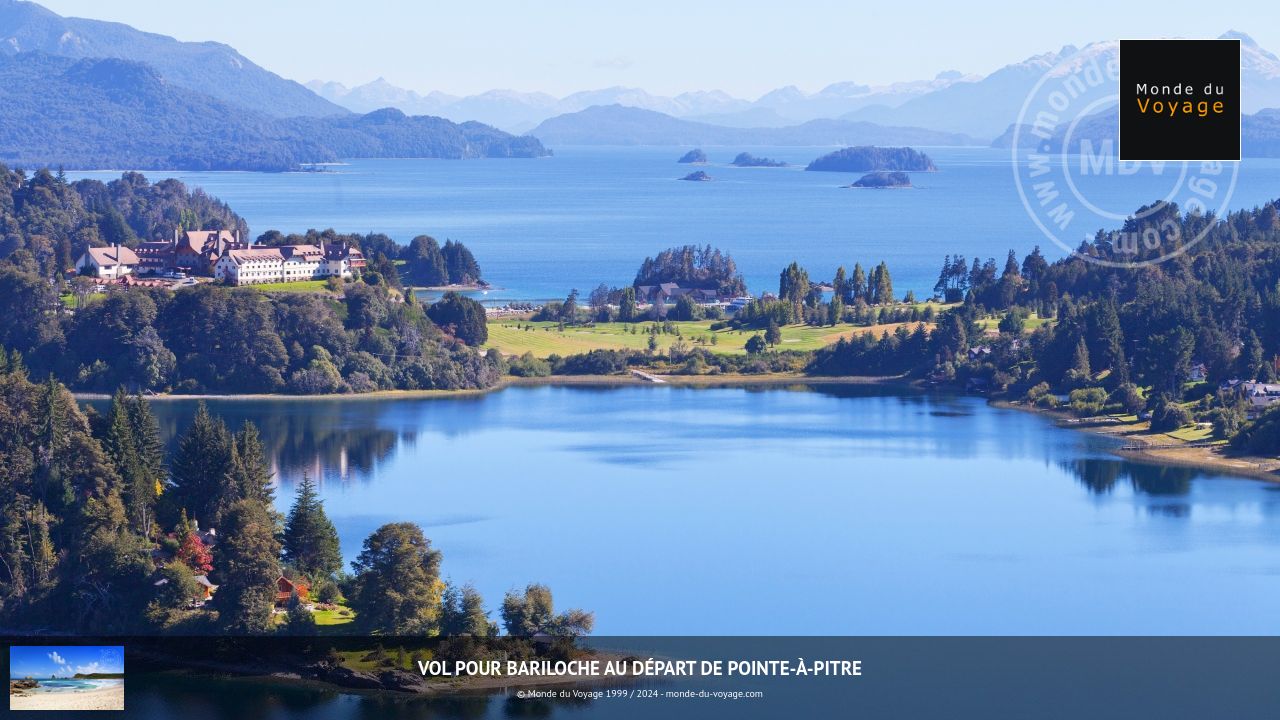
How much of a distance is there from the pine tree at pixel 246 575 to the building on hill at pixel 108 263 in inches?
1477

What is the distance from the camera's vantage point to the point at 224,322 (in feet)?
190

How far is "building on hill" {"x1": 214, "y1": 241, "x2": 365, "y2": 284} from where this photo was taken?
6322 cm

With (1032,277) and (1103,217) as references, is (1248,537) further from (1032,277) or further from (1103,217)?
(1103,217)

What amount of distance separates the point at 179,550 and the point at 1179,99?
106ft

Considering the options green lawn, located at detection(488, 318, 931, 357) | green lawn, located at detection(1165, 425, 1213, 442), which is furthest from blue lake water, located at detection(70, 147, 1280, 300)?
green lawn, located at detection(1165, 425, 1213, 442)

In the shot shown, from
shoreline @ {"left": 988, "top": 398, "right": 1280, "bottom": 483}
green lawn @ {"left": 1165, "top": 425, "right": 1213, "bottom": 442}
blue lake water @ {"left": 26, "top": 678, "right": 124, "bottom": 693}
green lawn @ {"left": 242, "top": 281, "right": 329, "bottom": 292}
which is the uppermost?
green lawn @ {"left": 242, "top": 281, "right": 329, "bottom": 292}

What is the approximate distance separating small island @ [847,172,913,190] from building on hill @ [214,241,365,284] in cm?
11796

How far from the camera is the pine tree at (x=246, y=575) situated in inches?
1163

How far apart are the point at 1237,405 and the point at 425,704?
93.5ft

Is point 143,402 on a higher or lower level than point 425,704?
higher

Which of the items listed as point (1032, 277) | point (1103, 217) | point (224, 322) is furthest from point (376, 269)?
point (1103, 217)

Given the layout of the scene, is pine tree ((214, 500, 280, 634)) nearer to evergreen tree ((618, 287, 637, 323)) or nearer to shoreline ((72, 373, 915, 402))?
shoreline ((72, 373, 915, 402))

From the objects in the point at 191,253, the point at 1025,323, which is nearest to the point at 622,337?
the point at 1025,323

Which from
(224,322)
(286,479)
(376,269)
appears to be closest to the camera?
(286,479)
